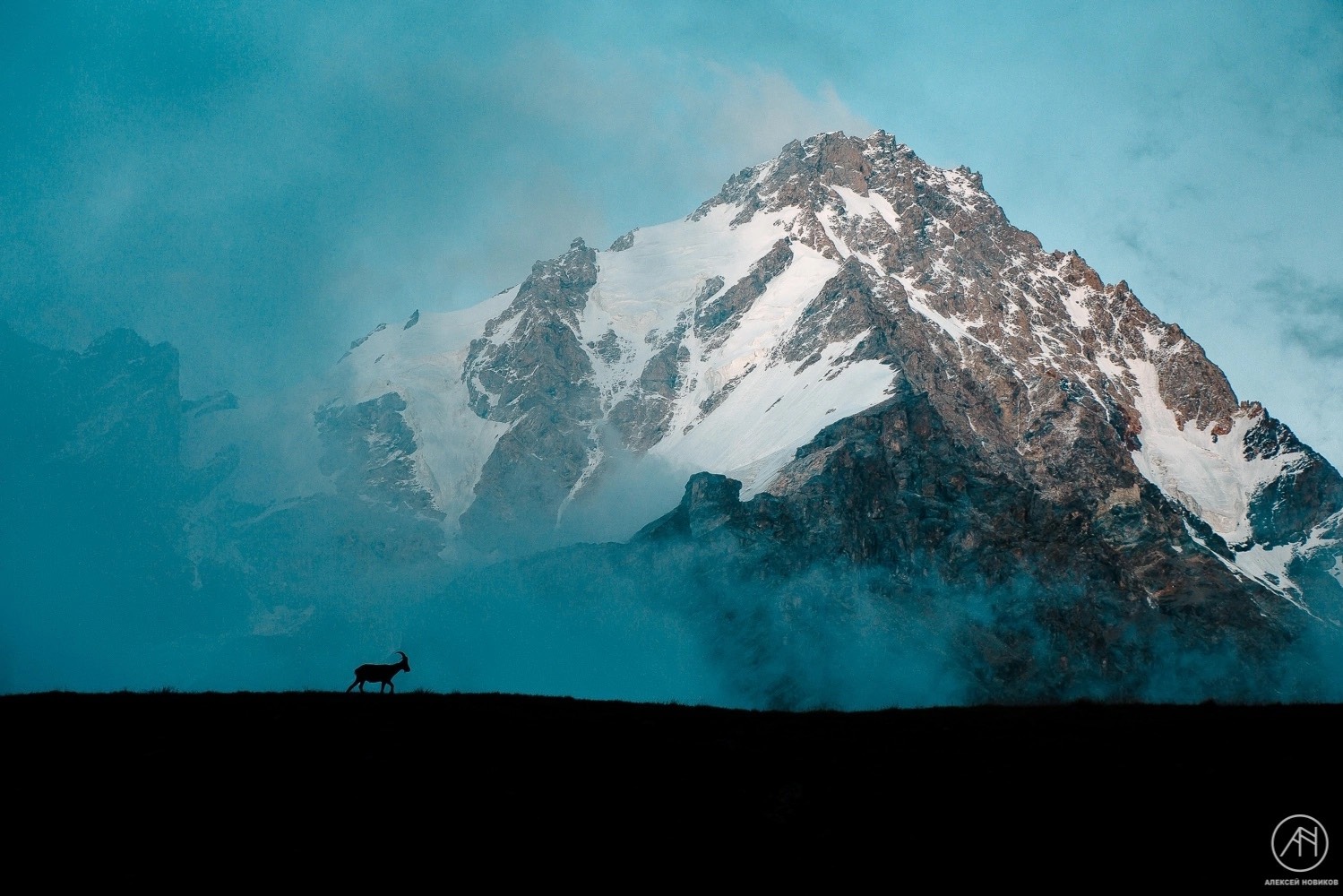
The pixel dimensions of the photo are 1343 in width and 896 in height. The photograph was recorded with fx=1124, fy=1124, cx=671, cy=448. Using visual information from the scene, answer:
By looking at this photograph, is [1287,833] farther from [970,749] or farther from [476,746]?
[476,746]

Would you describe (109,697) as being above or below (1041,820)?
above

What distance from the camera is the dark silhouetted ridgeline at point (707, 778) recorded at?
25.3m

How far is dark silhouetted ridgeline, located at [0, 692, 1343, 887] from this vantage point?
2534 cm

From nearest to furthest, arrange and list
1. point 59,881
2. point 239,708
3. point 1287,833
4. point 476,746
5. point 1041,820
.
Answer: point 59,881
point 1287,833
point 1041,820
point 476,746
point 239,708

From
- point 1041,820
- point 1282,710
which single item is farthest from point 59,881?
point 1282,710

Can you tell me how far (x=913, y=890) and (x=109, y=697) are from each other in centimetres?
2601

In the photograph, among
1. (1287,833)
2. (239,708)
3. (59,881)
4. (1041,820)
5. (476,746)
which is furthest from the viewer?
(239,708)

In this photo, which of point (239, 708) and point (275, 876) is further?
point (239, 708)

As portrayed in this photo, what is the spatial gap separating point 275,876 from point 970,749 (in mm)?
18609

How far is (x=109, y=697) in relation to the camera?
117ft

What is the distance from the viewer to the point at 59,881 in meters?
23.0

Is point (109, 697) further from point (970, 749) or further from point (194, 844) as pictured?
point (970, 749)

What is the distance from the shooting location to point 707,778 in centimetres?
2942

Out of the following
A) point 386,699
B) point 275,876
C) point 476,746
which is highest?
point 386,699
